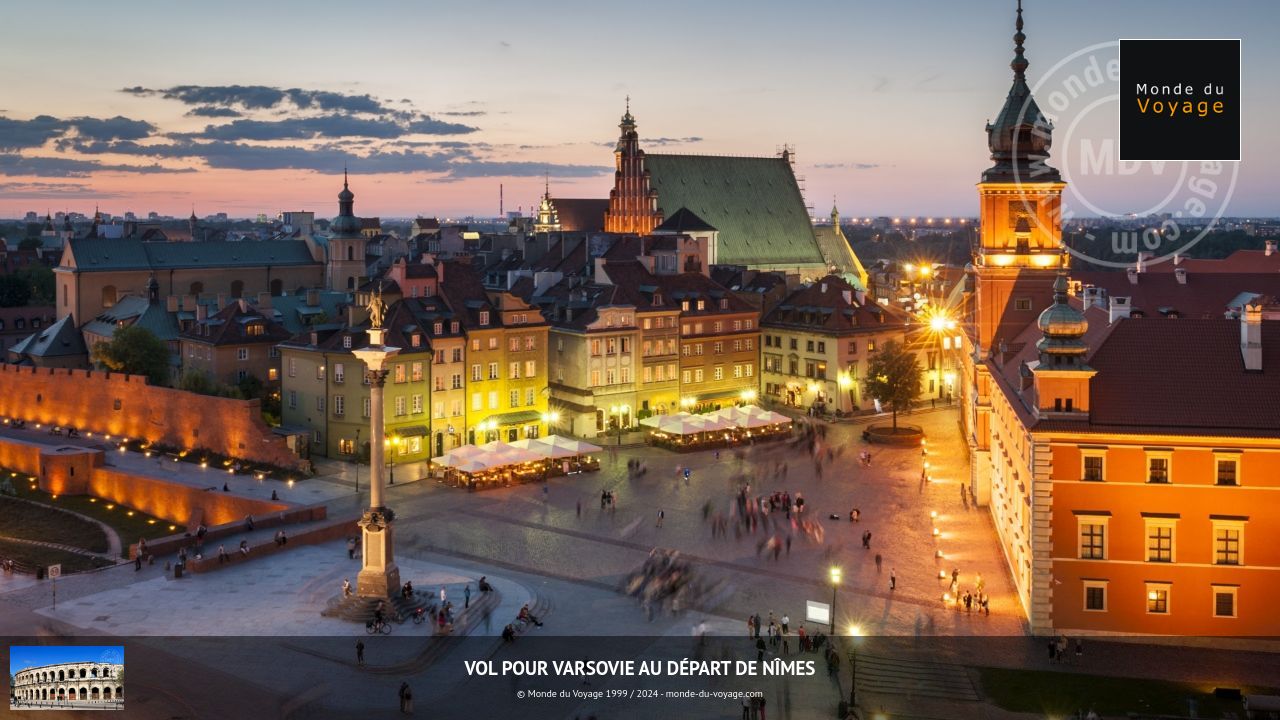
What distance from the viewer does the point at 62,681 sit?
30922mm

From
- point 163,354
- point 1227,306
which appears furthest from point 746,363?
point 163,354

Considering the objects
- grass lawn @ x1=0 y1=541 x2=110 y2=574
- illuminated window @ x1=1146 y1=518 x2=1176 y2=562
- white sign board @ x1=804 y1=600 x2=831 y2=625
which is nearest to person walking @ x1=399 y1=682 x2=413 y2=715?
white sign board @ x1=804 y1=600 x2=831 y2=625

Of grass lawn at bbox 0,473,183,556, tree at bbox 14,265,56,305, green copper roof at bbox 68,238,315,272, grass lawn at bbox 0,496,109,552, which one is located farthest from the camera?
tree at bbox 14,265,56,305

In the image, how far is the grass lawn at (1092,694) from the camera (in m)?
30.8

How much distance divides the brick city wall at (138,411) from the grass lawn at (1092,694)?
36.3m

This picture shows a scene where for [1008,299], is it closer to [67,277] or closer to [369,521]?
[369,521]

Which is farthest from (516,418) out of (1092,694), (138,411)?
(1092,694)

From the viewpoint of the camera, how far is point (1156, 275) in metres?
64.4

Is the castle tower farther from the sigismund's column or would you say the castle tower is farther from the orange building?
the sigismund's column

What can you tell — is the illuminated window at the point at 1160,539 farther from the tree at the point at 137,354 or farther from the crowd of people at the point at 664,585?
the tree at the point at 137,354

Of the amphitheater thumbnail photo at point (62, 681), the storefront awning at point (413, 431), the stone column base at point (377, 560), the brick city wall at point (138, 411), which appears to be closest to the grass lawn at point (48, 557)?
the brick city wall at point (138, 411)

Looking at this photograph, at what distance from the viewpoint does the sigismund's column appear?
1500 inches

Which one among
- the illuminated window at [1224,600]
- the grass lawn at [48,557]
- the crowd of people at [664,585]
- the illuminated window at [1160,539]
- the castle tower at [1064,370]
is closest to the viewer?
the illuminated window at [1224,600]

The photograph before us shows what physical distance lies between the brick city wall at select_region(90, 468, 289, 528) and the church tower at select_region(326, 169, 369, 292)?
39497 millimetres
